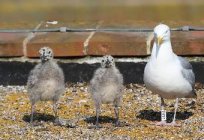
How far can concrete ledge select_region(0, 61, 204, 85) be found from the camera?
854 centimetres

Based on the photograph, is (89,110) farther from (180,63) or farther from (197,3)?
(197,3)

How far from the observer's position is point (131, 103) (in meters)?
8.20

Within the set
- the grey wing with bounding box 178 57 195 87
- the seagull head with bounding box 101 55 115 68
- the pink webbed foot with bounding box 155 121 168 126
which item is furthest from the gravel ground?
the seagull head with bounding box 101 55 115 68

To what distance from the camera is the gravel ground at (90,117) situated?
7434 millimetres

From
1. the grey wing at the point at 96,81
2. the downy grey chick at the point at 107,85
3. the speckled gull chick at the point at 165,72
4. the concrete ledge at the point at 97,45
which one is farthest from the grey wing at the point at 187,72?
the concrete ledge at the point at 97,45

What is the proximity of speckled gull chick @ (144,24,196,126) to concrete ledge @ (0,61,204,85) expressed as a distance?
0.86 meters

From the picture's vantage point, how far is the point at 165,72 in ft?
24.8

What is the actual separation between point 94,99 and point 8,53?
1.37 meters

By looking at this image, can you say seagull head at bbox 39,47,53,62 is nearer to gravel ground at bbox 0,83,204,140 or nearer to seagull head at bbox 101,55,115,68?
seagull head at bbox 101,55,115,68

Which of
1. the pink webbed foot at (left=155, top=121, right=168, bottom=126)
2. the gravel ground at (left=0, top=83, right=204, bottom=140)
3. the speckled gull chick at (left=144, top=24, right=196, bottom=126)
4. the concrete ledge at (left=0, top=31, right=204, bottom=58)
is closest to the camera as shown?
the gravel ground at (left=0, top=83, right=204, bottom=140)

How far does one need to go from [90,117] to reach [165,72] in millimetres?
716

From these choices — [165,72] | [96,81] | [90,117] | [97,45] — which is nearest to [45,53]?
[96,81]

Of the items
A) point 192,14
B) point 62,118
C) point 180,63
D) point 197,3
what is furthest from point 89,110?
point 197,3

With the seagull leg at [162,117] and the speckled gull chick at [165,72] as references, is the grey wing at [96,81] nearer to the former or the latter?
the speckled gull chick at [165,72]
